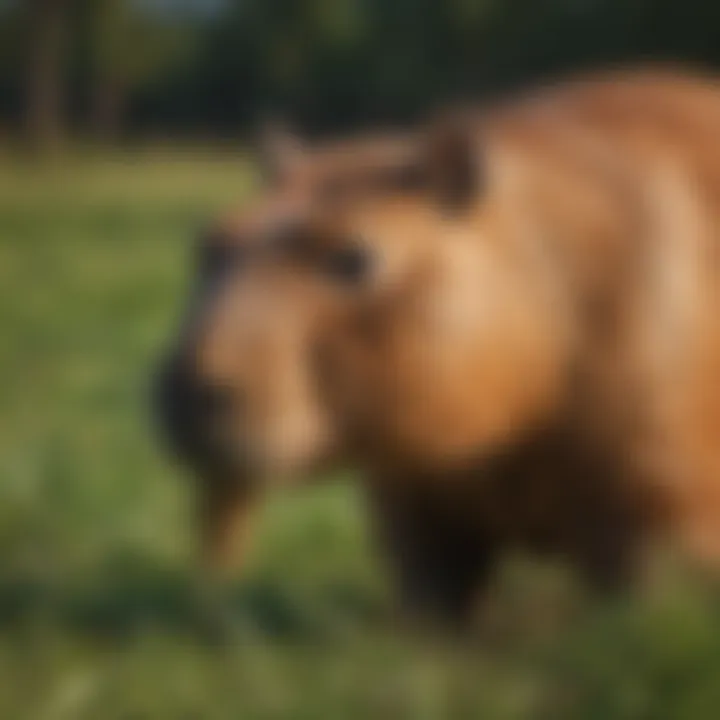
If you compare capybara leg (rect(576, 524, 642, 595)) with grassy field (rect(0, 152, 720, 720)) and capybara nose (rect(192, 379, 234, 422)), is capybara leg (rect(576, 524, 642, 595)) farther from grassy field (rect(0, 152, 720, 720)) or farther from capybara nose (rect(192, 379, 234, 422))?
capybara nose (rect(192, 379, 234, 422))

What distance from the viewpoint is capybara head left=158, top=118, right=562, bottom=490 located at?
775 mm

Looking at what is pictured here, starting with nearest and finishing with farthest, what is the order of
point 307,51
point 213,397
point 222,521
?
point 213,397 < point 222,521 < point 307,51

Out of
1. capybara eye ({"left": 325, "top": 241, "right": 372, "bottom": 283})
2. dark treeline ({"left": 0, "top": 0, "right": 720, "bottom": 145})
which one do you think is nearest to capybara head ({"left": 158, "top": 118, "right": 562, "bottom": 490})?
capybara eye ({"left": 325, "top": 241, "right": 372, "bottom": 283})

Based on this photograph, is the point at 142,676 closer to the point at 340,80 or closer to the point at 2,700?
the point at 2,700

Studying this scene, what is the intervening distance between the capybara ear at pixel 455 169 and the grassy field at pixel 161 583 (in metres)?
0.17

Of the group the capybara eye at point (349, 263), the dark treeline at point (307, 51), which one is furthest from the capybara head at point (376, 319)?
the dark treeline at point (307, 51)

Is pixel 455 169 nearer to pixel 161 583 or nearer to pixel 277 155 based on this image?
pixel 277 155

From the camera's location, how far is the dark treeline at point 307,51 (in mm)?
973

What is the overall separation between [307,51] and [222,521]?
0.81 feet

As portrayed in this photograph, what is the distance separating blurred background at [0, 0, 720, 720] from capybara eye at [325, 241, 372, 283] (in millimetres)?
145

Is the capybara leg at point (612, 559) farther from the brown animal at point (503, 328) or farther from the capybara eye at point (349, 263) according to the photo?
the capybara eye at point (349, 263)

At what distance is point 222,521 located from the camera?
0.87 m

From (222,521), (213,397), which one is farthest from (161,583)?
(213,397)

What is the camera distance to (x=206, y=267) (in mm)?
828
